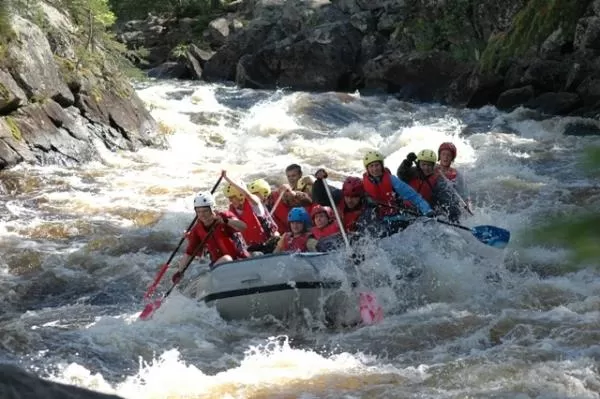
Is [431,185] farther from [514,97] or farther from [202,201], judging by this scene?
[514,97]

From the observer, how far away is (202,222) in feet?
24.6

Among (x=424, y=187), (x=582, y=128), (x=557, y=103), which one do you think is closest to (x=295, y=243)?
(x=424, y=187)

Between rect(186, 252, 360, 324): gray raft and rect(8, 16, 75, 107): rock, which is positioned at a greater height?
rect(8, 16, 75, 107): rock

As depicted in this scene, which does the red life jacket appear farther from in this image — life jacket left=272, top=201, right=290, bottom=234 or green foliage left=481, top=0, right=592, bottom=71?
green foliage left=481, top=0, right=592, bottom=71

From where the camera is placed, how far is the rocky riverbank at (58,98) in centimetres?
1280

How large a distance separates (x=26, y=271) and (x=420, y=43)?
18.2 m

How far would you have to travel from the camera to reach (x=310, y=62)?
26547 mm

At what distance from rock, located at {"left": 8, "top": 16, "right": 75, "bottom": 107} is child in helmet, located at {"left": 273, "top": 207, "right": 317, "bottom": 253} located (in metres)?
7.15

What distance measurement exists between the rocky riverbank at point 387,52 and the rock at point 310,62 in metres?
0.03

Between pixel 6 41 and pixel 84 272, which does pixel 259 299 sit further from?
pixel 6 41

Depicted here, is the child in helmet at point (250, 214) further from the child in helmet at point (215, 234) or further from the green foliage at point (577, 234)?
the green foliage at point (577, 234)

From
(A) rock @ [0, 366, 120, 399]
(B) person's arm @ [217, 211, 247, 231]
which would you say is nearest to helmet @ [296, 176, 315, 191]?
(B) person's arm @ [217, 211, 247, 231]

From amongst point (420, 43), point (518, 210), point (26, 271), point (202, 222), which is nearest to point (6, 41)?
point (26, 271)

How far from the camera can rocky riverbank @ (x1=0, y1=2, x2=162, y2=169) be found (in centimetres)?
1280
